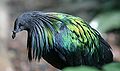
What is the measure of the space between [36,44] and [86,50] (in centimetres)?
29

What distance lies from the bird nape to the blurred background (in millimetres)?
2834

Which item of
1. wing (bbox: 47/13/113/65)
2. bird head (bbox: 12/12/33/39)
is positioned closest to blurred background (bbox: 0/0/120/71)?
wing (bbox: 47/13/113/65)

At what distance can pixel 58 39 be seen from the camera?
105 inches

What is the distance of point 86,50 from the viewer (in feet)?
9.07

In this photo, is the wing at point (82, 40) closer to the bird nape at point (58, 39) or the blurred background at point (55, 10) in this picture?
the bird nape at point (58, 39)

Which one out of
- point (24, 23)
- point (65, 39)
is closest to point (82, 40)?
point (65, 39)

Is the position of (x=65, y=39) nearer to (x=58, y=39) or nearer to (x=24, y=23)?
(x=58, y=39)

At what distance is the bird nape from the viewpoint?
8.69 feet

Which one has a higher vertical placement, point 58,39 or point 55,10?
point 55,10

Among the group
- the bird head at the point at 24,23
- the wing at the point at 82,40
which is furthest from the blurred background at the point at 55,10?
the bird head at the point at 24,23

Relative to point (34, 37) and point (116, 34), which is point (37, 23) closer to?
point (34, 37)

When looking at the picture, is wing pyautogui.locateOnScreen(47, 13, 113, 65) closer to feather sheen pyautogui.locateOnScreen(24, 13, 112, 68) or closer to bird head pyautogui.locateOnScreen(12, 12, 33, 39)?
feather sheen pyautogui.locateOnScreen(24, 13, 112, 68)

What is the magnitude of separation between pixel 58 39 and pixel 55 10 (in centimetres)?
→ 616

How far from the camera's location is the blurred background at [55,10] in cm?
635
